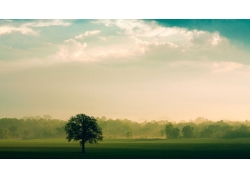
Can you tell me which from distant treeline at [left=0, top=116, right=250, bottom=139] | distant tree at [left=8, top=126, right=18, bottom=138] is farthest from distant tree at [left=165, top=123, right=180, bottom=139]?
distant tree at [left=8, top=126, right=18, bottom=138]

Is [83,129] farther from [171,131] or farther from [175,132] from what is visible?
[175,132]

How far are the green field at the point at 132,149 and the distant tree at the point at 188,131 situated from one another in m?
0.23

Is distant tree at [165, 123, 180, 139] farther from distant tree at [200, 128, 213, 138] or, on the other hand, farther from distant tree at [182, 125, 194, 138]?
distant tree at [200, 128, 213, 138]

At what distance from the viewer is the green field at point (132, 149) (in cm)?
1468

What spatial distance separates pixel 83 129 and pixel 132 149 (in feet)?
6.70

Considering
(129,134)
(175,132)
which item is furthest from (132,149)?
(175,132)

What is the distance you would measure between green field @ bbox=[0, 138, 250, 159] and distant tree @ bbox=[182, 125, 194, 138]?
0.23m

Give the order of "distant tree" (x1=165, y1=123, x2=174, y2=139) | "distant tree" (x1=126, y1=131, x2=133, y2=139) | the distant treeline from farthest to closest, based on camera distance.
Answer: "distant tree" (x1=126, y1=131, x2=133, y2=139) → "distant tree" (x1=165, y1=123, x2=174, y2=139) → the distant treeline

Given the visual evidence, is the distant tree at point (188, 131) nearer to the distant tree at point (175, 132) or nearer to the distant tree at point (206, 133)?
the distant tree at point (175, 132)

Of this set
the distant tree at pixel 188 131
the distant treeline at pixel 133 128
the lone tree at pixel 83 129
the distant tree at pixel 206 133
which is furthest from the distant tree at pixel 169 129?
the lone tree at pixel 83 129

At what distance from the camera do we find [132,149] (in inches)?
597

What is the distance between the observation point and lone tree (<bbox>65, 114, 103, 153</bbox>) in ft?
49.3

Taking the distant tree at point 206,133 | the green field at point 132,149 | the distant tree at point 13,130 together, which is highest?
the distant tree at point 13,130

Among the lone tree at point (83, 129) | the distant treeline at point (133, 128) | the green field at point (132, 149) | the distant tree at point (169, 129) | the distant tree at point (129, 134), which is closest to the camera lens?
the green field at point (132, 149)
